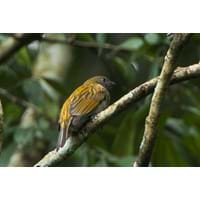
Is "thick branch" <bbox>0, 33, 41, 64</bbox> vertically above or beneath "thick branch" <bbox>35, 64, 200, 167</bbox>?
above

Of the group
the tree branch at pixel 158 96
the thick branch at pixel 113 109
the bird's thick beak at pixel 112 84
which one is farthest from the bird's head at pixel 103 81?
the tree branch at pixel 158 96

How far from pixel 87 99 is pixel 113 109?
16 centimetres

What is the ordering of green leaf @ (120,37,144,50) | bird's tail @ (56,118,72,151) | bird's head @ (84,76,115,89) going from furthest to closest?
1. green leaf @ (120,37,144,50)
2. bird's head @ (84,76,115,89)
3. bird's tail @ (56,118,72,151)

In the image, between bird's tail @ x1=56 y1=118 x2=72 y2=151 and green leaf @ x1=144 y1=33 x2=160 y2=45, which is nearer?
bird's tail @ x1=56 y1=118 x2=72 y2=151

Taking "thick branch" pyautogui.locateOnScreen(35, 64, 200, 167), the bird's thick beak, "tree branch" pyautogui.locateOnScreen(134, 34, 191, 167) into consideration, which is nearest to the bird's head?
the bird's thick beak

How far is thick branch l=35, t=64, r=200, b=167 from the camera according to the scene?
14.7ft

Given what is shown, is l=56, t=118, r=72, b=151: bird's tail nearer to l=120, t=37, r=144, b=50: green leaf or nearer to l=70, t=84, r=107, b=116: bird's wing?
l=70, t=84, r=107, b=116: bird's wing

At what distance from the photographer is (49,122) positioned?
5.29m

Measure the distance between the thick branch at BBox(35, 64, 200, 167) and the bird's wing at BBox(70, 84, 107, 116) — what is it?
45 millimetres

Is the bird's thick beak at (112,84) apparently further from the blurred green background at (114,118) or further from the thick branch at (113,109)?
the thick branch at (113,109)

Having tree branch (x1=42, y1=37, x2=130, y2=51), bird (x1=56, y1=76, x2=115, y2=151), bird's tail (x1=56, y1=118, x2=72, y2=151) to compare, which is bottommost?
bird's tail (x1=56, y1=118, x2=72, y2=151)

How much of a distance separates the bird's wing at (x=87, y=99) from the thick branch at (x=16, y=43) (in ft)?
1.25

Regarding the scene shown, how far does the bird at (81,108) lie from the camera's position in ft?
15.3
